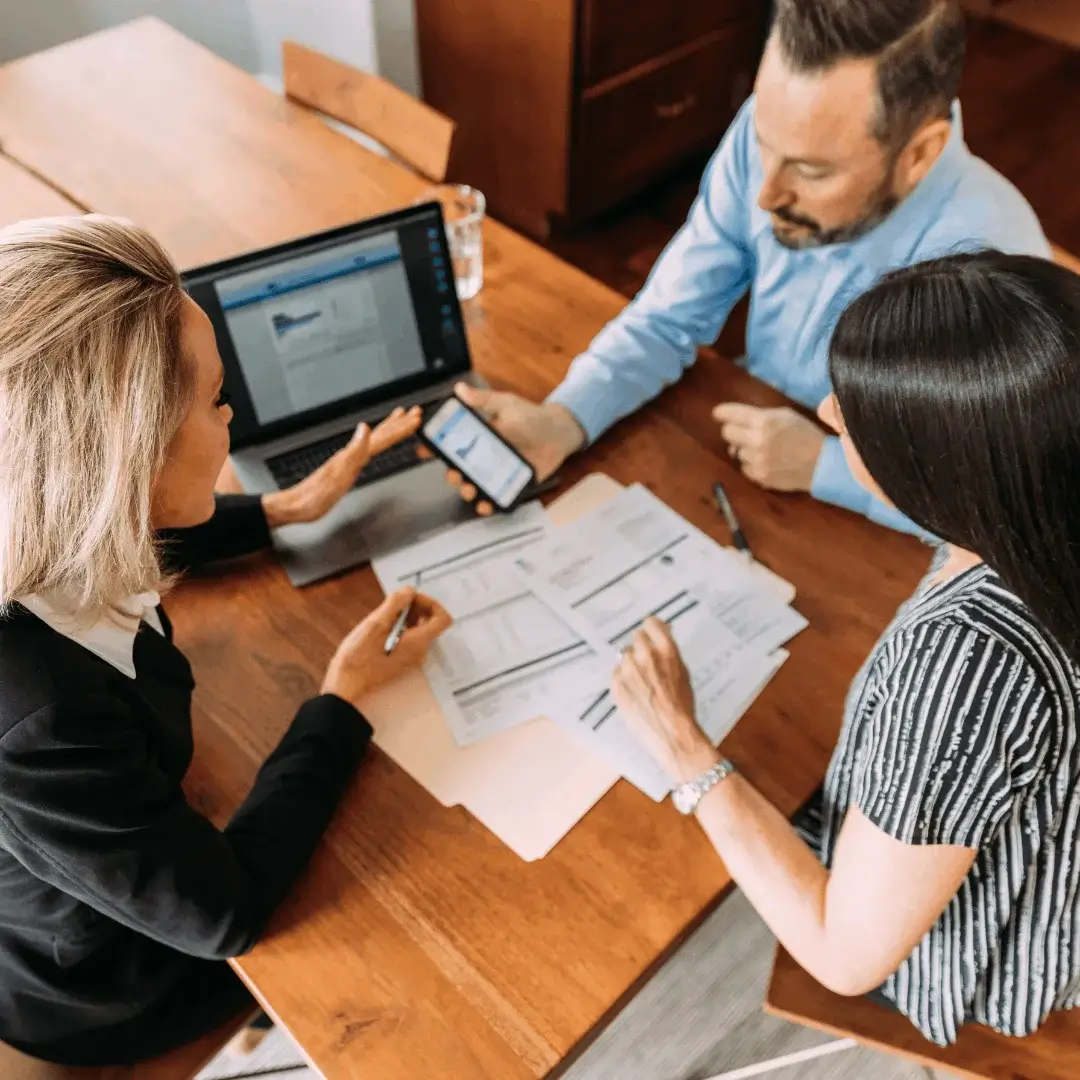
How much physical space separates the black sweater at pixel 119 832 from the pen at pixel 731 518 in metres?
0.48

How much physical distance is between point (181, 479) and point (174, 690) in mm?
232

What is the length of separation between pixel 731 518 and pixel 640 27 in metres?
1.82

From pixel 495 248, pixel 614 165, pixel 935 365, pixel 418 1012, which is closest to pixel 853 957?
pixel 418 1012

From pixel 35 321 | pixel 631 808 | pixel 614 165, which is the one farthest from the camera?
pixel 614 165

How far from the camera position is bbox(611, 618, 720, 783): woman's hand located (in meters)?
0.93

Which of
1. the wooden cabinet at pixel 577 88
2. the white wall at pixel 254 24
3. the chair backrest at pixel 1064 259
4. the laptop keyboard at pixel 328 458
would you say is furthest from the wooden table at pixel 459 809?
the white wall at pixel 254 24

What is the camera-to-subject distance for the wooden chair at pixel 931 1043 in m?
1.00

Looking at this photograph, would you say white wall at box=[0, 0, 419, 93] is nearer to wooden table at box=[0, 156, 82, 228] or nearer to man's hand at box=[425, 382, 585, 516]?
wooden table at box=[0, 156, 82, 228]

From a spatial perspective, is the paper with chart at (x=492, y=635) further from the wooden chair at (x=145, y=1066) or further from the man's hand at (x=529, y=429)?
the wooden chair at (x=145, y=1066)

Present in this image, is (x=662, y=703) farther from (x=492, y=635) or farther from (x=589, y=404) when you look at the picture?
(x=589, y=404)

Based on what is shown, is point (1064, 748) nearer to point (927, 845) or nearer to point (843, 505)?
point (927, 845)

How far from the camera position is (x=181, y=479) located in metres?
0.83

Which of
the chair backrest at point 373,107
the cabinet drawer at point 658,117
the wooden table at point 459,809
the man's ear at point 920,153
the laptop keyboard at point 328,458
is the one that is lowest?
the cabinet drawer at point 658,117

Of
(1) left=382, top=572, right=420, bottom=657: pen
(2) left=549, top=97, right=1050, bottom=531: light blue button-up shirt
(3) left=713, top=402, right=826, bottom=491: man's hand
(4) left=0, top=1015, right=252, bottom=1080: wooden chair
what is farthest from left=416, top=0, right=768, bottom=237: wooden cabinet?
(4) left=0, top=1015, right=252, bottom=1080: wooden chair
